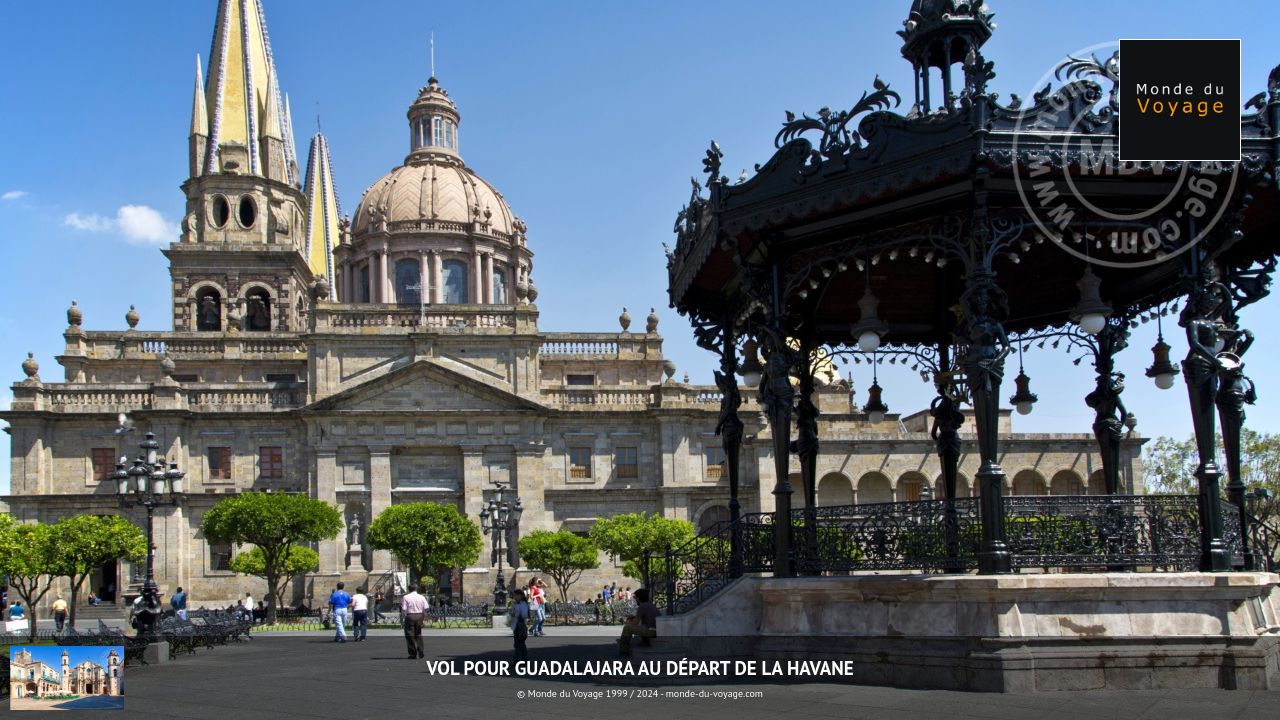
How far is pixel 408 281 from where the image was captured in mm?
56906

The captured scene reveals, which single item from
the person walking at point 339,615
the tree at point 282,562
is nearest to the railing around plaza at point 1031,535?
the person walking at point 339,615

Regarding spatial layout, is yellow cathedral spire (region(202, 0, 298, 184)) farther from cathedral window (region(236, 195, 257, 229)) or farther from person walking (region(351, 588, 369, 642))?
person walking (region(351, 588, 369, 642))

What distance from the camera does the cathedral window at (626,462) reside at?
48250mm

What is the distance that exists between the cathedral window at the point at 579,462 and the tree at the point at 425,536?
8.35 meters

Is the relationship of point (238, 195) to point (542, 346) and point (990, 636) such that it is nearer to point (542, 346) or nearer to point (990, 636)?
point (542, 346)

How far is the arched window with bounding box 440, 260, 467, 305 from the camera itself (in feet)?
187

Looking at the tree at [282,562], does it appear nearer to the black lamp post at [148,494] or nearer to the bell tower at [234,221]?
the bell tower at [234,221]

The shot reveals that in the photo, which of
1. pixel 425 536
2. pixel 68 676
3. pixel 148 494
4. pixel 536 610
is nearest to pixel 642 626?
pixel 68 676

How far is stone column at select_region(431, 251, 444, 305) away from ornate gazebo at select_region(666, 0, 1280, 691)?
44.5 meters

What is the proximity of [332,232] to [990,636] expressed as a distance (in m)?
96.7

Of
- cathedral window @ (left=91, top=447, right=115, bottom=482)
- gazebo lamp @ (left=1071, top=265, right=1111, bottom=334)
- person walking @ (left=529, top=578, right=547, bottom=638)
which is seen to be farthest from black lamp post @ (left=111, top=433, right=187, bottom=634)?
cathedral window @ (left=91, top=447, right=115, bottom=482)

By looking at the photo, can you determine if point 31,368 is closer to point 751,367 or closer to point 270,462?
point 270,462

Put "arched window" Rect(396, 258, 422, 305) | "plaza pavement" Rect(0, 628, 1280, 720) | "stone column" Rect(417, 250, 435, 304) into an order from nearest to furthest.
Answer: "plaza pavement" Rect(0, 628, 1280, 720) → "stone column" Rect(417, 250, 435, 304) → "arched window" Rect(396, 258, 422, 305)

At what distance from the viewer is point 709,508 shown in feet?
159
